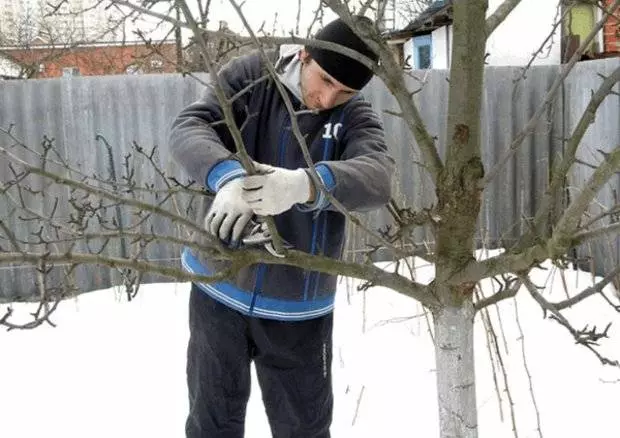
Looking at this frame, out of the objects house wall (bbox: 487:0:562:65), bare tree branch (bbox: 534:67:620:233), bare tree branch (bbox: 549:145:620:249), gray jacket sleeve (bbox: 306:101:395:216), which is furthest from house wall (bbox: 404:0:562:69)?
bare tree branch (bbox: 549:145:620:249)

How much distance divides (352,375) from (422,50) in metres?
7.81

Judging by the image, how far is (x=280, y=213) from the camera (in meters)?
1.62

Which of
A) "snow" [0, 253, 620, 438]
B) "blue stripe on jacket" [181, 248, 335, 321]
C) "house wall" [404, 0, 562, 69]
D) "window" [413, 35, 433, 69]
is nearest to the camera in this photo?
"blue stripe on jacket" [181, 248, 335, 321]

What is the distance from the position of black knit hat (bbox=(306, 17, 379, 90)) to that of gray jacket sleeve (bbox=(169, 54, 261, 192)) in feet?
0.77

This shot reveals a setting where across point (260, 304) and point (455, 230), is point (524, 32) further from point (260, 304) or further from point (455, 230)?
point (455, 230)

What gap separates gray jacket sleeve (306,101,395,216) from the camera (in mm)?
1439

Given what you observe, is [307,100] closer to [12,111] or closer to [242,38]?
[242,38]

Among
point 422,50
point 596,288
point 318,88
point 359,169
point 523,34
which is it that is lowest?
point 596,288

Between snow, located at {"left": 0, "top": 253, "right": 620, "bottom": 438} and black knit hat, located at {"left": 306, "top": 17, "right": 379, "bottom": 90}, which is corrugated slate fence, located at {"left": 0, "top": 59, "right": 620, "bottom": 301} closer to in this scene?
Answer: snow, located at {"left": 0, "top": 253, "right": 620, "bottom": 438}

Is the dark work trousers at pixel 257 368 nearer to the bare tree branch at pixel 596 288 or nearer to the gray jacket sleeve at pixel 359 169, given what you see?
the gray jacket sleeve at pixel 359 169

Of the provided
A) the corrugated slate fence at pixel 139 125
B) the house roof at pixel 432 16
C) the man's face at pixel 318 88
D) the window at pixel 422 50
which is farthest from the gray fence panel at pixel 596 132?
the window at pixel 422 50

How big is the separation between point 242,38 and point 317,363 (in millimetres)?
1141

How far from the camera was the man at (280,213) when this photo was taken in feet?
4.73

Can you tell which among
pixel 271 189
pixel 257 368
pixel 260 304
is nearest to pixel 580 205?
pixel 271 189
